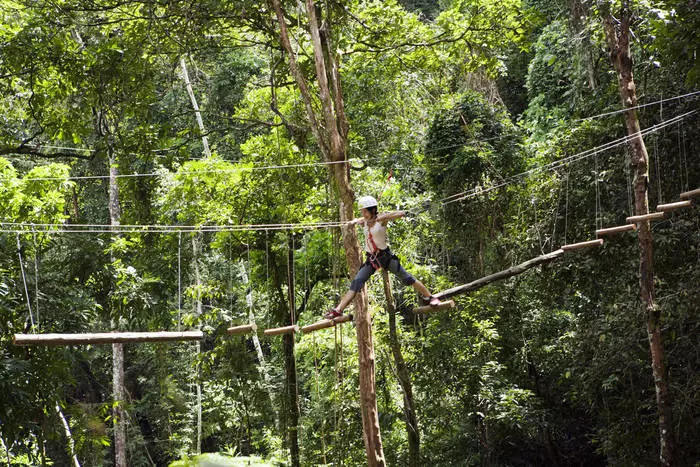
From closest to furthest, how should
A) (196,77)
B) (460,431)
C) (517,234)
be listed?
(517,234), (460,431), (196,77)

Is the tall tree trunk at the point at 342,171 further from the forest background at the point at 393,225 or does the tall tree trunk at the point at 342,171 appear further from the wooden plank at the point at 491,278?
the wooden plank at the point at 491,278

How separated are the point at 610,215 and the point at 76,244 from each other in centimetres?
617

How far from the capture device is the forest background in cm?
720

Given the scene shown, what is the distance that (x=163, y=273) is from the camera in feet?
32.0

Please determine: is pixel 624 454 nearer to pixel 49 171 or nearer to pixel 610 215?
pixel 610 215

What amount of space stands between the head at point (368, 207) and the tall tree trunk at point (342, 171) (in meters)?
0.96

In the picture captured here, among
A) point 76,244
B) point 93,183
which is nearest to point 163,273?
point 76,244

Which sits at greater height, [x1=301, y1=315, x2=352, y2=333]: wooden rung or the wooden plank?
the wooden plank

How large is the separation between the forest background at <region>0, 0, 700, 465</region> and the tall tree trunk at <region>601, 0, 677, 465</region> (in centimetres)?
22

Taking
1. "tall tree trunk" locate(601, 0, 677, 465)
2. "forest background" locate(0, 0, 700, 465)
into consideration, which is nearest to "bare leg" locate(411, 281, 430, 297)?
"forest background" locate(0, 0, 700, 465)

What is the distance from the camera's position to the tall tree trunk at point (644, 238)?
22.0 feet

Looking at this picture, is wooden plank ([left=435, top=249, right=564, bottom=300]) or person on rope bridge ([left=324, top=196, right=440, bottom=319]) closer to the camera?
person on rope bridge ([left=324, top=196, right=440, bottom=319])

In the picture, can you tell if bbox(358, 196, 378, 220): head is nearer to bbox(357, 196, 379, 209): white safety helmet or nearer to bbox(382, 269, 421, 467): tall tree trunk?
bbox(357, 196, 379, 209): white safety helmet

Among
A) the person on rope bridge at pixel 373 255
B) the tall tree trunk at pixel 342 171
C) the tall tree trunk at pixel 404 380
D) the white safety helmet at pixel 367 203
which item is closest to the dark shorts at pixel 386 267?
the person on rope bridge at pixel 373 255
